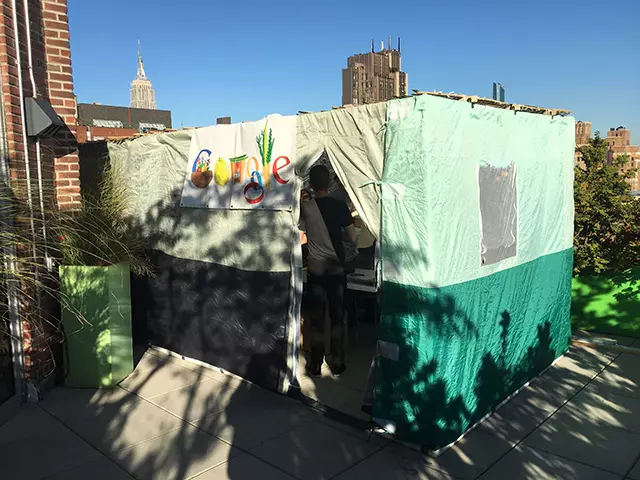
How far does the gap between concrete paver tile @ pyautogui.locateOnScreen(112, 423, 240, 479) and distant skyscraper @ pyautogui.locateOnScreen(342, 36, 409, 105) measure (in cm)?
411

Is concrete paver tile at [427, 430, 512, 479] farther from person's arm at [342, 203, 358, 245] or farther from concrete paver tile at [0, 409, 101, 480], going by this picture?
concrete paver tile at [0, 409, 101, 480]

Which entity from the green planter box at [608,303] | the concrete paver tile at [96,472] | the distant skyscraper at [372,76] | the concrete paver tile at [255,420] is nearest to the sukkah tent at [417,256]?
the concrete paver tile at [255,420]

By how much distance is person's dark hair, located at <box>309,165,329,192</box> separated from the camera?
4.96 metres

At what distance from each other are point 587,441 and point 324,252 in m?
2.76

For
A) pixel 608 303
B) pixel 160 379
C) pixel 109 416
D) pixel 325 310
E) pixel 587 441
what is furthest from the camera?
pixel 608 303

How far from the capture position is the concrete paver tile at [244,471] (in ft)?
11.6

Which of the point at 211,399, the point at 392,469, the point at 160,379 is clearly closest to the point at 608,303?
the point at 392,469

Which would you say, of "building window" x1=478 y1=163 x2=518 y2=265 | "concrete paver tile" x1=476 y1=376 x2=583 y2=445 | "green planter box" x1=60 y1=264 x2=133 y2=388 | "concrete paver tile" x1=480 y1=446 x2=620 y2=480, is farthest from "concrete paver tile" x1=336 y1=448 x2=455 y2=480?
"green planter box" x1=60 y1=264 x2=133 y2=388

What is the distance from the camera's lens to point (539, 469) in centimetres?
359

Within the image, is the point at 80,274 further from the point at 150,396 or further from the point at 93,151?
the point at 93,151

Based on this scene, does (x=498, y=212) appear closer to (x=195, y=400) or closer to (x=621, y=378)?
(x=621, y=378)

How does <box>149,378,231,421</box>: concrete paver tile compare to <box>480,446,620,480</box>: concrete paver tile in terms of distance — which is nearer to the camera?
<box>480,446,620,480</box>: concrete paver tile

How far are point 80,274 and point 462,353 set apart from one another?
12.2 ft

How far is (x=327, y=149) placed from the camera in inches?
166
